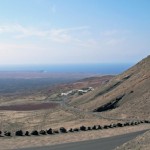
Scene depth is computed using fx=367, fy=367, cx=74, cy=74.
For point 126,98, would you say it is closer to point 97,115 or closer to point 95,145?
point 97,115

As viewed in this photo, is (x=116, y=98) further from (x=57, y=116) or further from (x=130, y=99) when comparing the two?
(x=57, y=116)

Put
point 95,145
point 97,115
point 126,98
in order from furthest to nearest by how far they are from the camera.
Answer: point 126,98, point 97,115, point 95,145

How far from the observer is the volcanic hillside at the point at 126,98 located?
50378 millimetres

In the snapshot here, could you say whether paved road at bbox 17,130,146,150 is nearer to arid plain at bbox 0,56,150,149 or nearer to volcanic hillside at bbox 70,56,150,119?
arid plain at bbox 0,56,150,149

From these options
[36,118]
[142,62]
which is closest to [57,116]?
[36,118]

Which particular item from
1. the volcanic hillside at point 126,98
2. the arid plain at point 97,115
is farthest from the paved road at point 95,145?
the volcanic hillside at point 126,98

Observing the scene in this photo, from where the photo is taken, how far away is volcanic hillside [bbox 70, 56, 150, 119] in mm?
50378

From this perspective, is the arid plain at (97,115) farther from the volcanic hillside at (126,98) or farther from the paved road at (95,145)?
the paved road at (95,145)

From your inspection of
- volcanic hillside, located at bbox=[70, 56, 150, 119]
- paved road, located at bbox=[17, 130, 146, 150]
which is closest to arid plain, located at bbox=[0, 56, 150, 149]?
volcanic hillside, located at bbox=[70, 56, 150, 119]

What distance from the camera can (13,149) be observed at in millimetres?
25297

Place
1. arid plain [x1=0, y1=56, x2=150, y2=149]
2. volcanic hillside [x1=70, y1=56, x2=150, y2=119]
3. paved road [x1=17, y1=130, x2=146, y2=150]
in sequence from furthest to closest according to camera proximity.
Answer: volcanic hillside [x1=70, y1=56, x2=150, y2=119], arid plain [x1=0, y1=56, x2=150, y2=149], paved road [x1=17, y1=130, x2=146, y2=150]

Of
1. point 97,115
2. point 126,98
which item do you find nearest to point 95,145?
point 97,115

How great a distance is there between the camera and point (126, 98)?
5947cm

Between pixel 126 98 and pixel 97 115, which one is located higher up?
pixel 126 98
